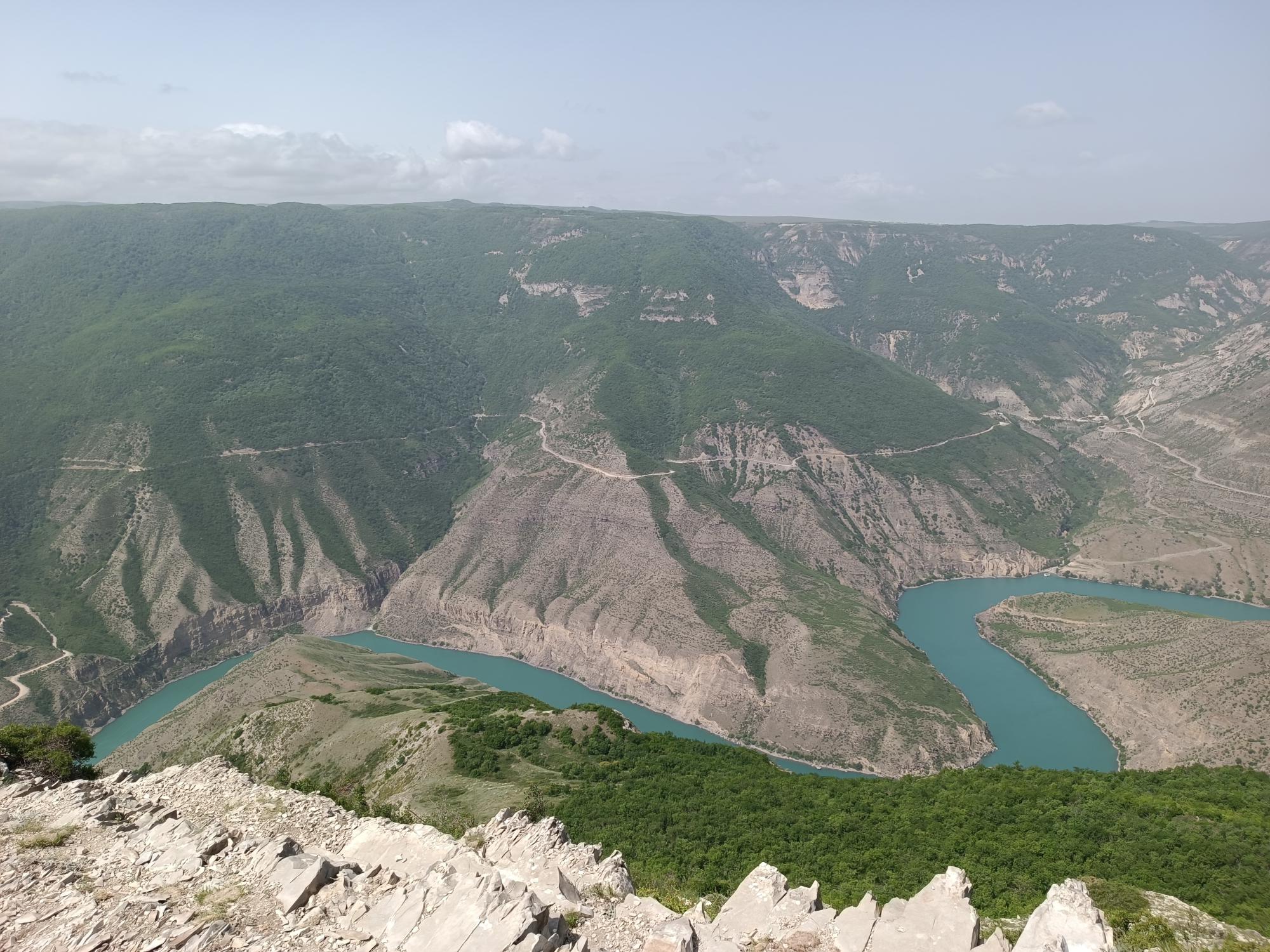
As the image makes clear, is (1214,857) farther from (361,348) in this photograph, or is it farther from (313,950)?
(361,348)

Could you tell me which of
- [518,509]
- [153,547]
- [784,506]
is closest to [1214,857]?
[784,506]

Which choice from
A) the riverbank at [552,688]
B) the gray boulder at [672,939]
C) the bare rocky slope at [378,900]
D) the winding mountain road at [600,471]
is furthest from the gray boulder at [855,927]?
the winding mountain road at [600,471]

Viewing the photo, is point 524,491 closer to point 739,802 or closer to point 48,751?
point 739,802

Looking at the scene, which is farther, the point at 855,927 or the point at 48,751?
the point at 48,751

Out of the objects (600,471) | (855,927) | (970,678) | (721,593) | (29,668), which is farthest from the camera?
(600,471)

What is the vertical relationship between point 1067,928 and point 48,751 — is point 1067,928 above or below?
above

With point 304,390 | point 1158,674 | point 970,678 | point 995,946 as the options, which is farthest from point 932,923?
point 304,390

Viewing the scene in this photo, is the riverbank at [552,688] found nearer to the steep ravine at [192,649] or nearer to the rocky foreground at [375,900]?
the steep ravine at [192,649]
